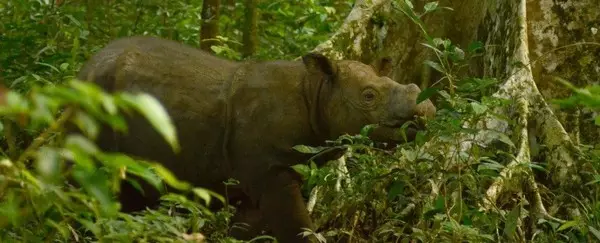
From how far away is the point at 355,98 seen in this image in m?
7.51

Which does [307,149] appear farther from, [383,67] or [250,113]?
[383,67]

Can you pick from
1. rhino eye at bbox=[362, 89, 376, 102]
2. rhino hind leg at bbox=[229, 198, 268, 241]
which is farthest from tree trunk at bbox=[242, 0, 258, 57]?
rhino eye at bbox=[362, 89, 376, 102]

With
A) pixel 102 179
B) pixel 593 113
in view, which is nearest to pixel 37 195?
pixel 102 179

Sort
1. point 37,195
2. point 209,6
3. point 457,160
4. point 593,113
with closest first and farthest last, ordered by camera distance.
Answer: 1. point 37,195
2. point 457,160
3. point 593,113
4. point 209,6

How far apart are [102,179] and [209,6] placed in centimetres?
775

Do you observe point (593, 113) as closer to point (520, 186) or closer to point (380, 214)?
point (520, 186)

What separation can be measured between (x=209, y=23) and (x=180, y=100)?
2895 millimetres

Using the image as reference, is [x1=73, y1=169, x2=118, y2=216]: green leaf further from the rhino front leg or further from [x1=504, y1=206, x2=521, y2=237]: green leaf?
the rhino front leg

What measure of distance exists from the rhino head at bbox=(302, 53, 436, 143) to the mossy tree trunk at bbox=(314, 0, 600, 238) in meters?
0.42

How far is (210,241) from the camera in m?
7.38

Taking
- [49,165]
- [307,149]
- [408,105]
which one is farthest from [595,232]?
[49,165]

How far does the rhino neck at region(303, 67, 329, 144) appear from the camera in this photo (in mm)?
7582

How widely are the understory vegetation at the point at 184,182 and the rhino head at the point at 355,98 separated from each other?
141 millimetres

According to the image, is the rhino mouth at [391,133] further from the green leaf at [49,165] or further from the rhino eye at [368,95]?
the green leaf at [49,165]
